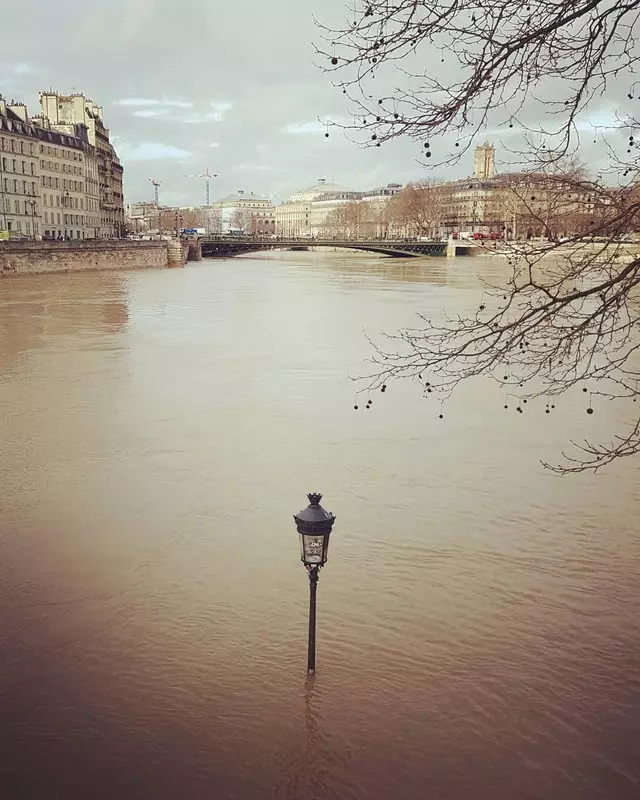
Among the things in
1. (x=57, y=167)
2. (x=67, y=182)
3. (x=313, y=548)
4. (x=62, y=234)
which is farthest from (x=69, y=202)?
(x=313, y=548)

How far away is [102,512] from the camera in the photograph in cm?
941

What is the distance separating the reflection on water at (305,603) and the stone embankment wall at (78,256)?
34.5 metres

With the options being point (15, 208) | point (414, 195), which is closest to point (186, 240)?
point (15, 208)

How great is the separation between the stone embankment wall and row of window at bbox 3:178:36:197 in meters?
11.9

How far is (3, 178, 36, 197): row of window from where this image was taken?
2579 inches

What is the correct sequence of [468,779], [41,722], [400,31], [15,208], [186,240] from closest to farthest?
[400,31] → [468,779] → [41,722] → [15,208] → [186,240]

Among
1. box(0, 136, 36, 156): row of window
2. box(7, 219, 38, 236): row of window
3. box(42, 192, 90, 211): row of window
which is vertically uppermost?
box(0, 136, 36, 156): row of window

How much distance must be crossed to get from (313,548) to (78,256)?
5075 centimetres

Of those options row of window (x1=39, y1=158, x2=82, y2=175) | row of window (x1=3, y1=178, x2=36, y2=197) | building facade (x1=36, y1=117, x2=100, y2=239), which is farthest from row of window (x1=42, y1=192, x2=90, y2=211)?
row of window (x1=3, y1=178, x2=36, y2=197)

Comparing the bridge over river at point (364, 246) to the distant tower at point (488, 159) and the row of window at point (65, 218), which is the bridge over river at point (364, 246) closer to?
the row of window at point (65, 218)

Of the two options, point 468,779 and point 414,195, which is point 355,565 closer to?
point 468,779

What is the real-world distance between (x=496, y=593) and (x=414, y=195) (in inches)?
3928

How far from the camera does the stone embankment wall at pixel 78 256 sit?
46.4 meters

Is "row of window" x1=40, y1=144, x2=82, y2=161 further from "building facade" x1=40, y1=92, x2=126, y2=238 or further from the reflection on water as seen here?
the reflection on water
